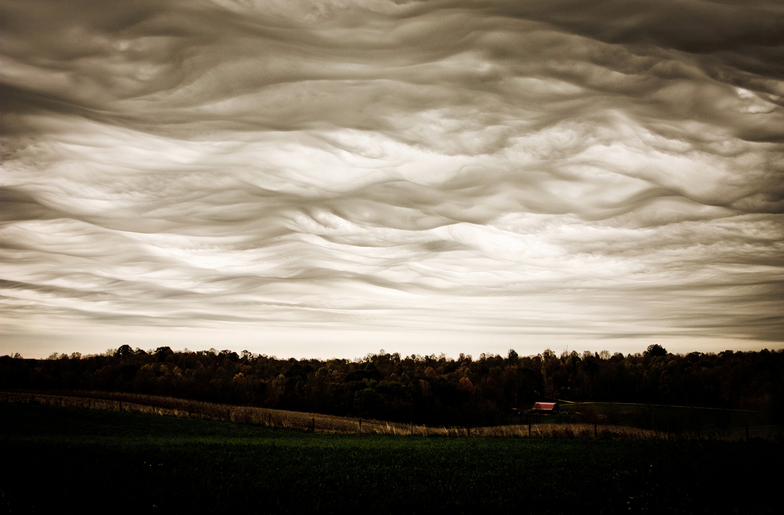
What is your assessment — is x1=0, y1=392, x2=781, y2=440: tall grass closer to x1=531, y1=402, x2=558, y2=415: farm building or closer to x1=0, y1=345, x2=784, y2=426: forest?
x1=0, y1=345, x2=784, y2=426: forest

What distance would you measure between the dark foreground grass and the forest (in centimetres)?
5972

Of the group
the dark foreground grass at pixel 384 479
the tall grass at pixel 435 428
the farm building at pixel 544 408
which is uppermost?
the dark foreground grass at pixel 384 479

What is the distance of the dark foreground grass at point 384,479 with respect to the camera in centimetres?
1983

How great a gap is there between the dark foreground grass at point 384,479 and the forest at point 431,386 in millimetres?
59722

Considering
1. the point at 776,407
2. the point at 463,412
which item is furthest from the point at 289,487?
the point at 776,407

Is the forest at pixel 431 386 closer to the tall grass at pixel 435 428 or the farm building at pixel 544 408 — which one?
the farm building at pixel 544 408

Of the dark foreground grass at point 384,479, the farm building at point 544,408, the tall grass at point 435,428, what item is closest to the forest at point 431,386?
the farm building at point 544,408

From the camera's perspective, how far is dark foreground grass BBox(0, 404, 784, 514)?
19828 mm

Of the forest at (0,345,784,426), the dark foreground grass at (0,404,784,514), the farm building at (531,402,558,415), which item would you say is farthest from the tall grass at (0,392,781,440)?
the farm building at (531,402,558,415)

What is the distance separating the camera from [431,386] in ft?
332

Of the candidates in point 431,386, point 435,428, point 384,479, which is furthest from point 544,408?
point 384,479

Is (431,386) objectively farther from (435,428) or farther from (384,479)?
(384,479)

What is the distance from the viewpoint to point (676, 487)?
23016 mm

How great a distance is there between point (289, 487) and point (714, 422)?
302 ft
